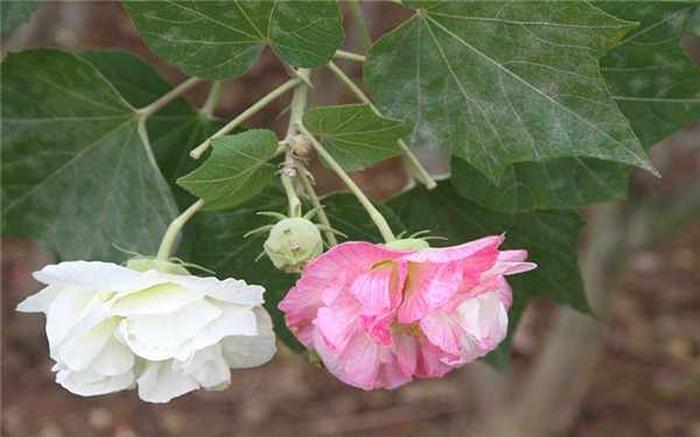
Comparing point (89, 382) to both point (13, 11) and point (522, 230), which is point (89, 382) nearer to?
point (13, 11)

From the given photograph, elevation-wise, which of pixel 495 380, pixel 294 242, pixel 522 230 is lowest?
pixel 495 380

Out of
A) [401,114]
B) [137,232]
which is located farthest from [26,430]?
[401,114]

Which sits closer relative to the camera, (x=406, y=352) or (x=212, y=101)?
(x=406, y=352)

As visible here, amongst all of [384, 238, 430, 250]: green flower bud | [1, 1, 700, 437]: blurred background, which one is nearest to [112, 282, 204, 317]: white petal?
[384, 238, 430, 250]: green flower bud

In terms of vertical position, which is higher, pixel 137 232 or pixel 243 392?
pixel 137 232

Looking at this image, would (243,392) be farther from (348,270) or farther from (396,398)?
(348,270)

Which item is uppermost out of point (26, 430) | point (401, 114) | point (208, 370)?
point (401, 114)

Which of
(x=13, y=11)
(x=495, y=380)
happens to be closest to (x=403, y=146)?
(x=13, y=11)

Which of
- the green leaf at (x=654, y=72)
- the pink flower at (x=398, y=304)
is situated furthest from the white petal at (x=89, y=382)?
the green leaf at (x=654, y=72)
